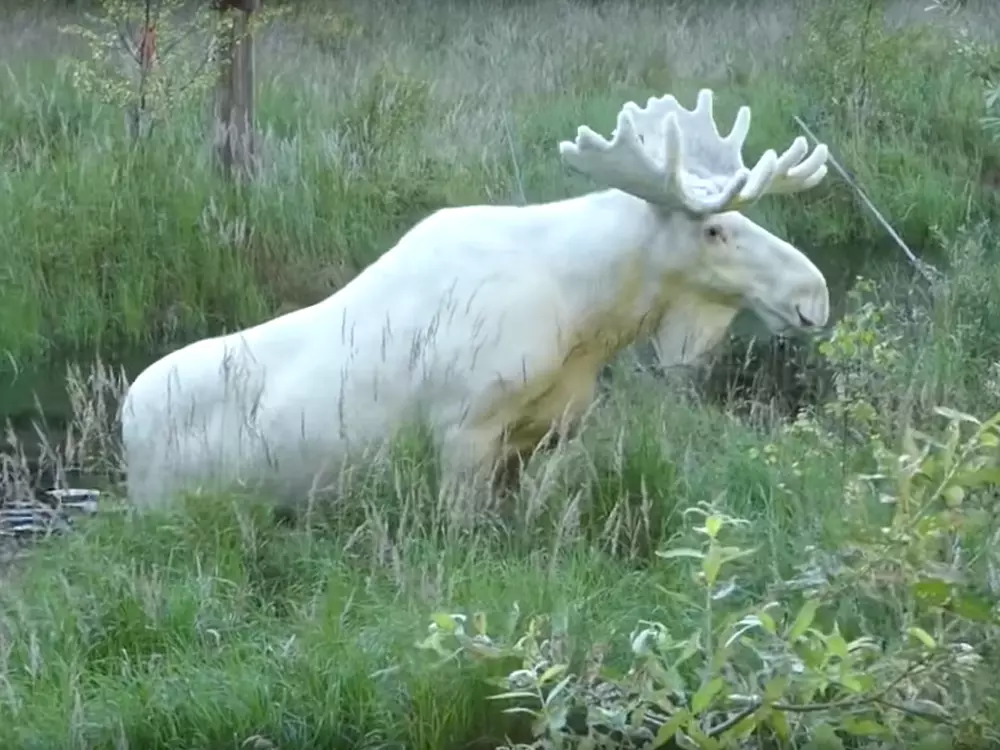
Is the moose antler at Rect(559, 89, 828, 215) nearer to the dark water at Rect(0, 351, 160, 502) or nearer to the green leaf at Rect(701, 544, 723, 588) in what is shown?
the dark water at Rect(0, 351, 160, 502)

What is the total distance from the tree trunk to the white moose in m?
3.39

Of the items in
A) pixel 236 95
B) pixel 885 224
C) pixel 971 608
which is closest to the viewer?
pixel 971 608

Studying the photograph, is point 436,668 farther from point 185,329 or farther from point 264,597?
point 185,329

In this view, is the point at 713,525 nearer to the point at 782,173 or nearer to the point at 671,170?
the point at 671,170

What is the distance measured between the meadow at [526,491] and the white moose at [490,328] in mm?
158

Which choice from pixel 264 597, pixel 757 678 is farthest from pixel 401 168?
pixel 757 678

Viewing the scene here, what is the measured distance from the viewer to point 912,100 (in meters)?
9.41

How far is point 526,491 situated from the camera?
3.64 metres

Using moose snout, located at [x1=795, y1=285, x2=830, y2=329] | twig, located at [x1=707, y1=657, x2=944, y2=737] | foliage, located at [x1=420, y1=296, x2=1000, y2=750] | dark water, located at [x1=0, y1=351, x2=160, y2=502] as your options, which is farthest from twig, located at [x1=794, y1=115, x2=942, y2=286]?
twig, located at [x1=707, y1=657, x2=944, y2=737]

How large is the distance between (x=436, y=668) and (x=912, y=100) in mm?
7298

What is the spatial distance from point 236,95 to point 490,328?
4.07 m

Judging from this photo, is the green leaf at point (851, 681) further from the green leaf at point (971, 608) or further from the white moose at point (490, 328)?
the white moose at point (490, 328)

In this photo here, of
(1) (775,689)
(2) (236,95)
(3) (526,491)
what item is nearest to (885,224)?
(2) (236,95)

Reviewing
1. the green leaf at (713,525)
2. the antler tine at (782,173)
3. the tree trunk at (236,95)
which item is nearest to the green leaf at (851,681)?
the green leaf at (713,525)
